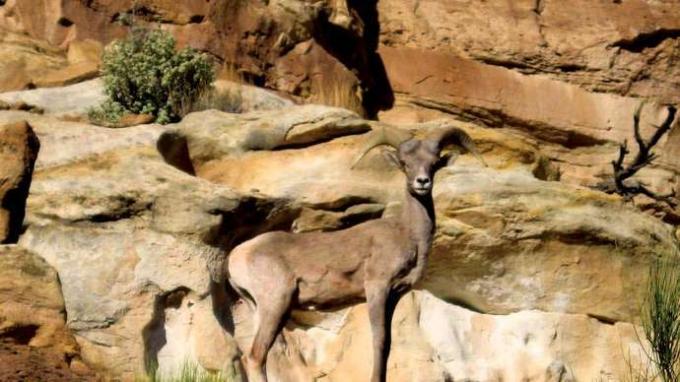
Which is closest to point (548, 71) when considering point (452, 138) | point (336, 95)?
point (336, 95)

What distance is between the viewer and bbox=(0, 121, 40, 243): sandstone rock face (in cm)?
1296

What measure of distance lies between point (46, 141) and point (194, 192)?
5.32 feet

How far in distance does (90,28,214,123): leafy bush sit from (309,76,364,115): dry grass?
2066 millimetres

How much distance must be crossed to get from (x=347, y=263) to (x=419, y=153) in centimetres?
119

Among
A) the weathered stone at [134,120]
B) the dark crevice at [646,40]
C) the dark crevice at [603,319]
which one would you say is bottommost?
the dark crevice at [603,319]

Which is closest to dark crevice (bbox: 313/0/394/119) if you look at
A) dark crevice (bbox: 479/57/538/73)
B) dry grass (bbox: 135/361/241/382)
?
dark crevice (bbox: 479/57/538/73)

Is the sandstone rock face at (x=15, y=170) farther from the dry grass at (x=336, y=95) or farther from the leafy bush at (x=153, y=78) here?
the dry grass at (x=336, y=95)

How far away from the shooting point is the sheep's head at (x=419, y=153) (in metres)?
12.6

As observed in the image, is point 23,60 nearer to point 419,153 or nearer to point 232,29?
point 232,29

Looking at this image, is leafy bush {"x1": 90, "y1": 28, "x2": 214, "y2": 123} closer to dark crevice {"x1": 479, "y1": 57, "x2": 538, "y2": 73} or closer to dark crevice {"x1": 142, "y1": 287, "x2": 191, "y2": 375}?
dark crevice {"x1": 142, "y1": 287, "x2": 191, "y2": 375}

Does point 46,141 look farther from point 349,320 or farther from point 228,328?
point 349,320

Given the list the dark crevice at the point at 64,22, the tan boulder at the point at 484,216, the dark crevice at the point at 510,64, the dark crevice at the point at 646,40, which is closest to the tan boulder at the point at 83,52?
the dark crevice at the point at 64,22

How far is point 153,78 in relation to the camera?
1606 centimetres

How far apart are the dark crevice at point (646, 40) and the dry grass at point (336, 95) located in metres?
4.88
